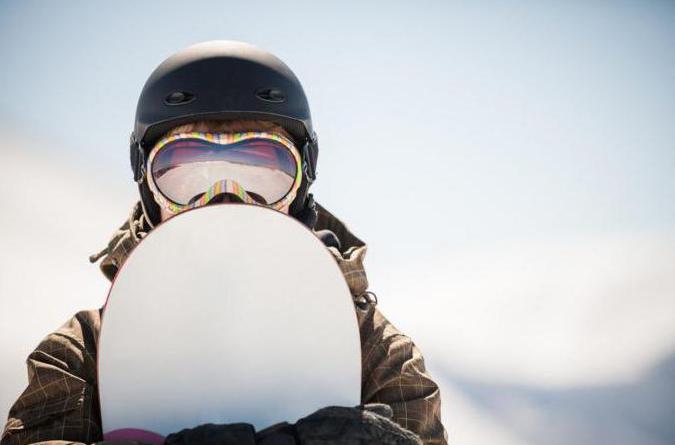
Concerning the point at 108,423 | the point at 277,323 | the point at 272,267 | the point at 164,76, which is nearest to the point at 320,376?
the point at 277,323

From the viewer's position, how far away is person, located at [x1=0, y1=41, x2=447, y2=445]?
1847mm

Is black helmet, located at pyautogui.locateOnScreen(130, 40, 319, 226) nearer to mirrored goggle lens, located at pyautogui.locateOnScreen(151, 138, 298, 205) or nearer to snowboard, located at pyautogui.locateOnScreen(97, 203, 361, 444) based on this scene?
mirrored goggle lens, located at pyautogui.locateOnScreen(151, 138, 298, 205)

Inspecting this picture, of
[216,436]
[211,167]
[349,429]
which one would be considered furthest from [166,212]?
[349,429]

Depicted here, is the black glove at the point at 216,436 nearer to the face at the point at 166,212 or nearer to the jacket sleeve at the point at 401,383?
the jacket sleeve at the point at 401,383

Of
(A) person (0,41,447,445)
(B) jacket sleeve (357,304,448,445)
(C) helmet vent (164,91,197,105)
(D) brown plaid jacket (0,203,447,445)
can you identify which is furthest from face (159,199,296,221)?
(B) jacket sleeve (357,304,448,445)

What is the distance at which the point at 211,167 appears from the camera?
8.26 feet

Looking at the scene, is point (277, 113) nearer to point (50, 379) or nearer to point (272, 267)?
point (272, 267)

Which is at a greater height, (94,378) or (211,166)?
(211,166)

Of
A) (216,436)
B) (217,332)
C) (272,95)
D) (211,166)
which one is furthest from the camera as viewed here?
(272,95)

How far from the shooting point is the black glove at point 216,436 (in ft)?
4.82

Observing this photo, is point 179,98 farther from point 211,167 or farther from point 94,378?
point 94,378

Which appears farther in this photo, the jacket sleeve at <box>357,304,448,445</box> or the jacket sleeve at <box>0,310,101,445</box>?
the jacket sleeve at <box>357,304,448,445</box>

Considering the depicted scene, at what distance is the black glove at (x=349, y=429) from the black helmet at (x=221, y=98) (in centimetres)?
132

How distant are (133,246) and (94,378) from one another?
0.49m
